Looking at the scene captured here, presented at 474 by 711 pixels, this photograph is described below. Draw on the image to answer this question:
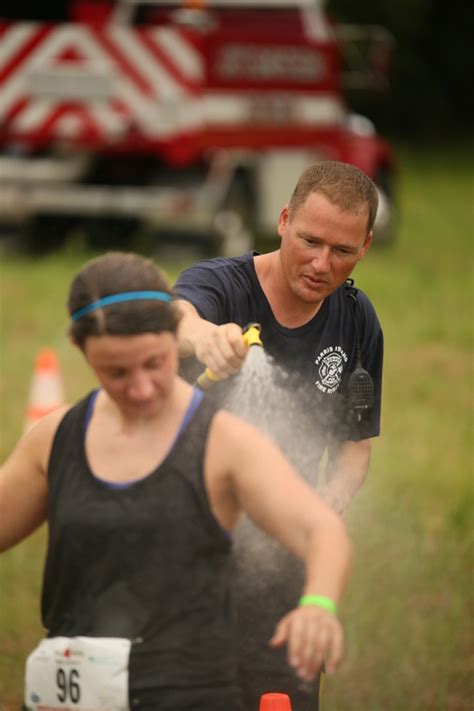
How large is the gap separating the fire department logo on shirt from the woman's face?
106 cm

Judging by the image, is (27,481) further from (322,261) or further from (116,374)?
(322,261)

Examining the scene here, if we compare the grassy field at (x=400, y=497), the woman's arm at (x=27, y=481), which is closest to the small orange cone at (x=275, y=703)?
the woman's arm at (x=27, y=481)

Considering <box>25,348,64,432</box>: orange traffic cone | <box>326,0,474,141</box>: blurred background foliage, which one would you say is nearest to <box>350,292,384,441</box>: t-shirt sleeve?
Result: <box>25,348,64,432</box>: orange traffic cone

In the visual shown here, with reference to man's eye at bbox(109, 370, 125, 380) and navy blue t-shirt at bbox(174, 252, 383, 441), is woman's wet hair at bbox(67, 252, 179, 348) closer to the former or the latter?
man's eye at bbox(109, 370, 125, 380)

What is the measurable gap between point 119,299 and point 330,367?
1.17m

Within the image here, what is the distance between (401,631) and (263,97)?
7224mm

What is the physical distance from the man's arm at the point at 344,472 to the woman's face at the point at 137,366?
1.15 m

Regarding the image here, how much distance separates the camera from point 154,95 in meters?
12.3

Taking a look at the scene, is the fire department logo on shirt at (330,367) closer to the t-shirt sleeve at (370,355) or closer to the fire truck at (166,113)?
the t-shirt sleeve at (370,355)

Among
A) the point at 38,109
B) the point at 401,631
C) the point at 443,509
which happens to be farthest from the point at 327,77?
the point at 401,631

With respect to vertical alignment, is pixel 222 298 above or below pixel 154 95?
below

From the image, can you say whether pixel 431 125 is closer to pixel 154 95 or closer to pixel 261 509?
pixel 154 95

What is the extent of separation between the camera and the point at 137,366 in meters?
3.00

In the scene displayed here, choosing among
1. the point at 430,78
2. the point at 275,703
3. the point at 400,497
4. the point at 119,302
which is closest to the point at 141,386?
the point at 119,302
